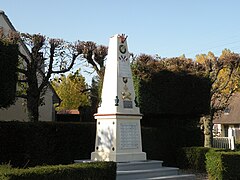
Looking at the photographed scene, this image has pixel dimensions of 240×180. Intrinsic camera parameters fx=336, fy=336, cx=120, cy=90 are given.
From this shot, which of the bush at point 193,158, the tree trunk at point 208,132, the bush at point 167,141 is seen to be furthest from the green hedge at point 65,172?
the tree trunk at point 208,132

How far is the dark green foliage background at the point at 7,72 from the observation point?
11.7 metres

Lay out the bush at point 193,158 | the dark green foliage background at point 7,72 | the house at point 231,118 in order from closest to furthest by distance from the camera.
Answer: the dark green foliage background at point 7,72, the bush at point 193,158, the house at point 231,118

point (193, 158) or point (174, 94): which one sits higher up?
point (174, 94)

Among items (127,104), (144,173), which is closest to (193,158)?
(144,173)

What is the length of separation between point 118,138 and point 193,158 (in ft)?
18.2

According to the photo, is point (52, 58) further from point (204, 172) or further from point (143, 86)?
point (204, 172)

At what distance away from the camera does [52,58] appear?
17.2m

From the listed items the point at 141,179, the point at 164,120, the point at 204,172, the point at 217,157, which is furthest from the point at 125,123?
the point at 164,120

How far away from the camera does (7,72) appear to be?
1191 centimetres

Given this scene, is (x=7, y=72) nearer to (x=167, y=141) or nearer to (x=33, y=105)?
(x=33, y=105)

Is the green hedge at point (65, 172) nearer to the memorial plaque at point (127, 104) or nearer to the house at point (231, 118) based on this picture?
the memorial plaque at point (127, 104)

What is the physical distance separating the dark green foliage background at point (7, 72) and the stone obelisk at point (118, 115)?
3268 mm

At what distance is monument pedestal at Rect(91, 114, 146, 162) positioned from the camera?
11734 mm

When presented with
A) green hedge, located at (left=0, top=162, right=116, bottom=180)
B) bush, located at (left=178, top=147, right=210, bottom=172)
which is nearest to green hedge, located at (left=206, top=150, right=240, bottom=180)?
bush, located at (left=178, top=147, right=210, bottom=172)
